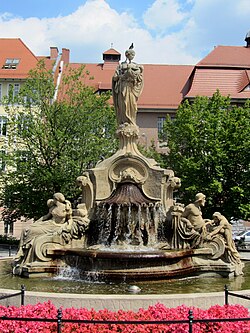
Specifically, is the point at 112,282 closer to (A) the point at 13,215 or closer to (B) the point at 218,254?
(B) the point at 218,254

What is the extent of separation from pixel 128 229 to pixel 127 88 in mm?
4355

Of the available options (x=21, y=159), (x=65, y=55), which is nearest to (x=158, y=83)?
(x=65, y=55)

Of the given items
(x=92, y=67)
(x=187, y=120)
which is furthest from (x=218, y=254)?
(x=92, y=67)

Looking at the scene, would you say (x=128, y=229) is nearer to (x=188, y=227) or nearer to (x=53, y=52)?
(x=188, y=227)

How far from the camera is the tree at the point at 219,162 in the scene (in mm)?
29328

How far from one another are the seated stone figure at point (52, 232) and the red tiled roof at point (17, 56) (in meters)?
36.3

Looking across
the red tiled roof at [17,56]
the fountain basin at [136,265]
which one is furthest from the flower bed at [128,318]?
the red tiled roof at [17,56]

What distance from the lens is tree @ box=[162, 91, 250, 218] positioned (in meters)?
29.3

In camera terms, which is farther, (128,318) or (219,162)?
(219,162)

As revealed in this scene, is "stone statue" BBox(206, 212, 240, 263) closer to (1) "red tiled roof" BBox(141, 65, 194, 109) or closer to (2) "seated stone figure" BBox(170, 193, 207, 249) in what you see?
(2) "seated stone figure" BBox(170, 193, 207, 249)

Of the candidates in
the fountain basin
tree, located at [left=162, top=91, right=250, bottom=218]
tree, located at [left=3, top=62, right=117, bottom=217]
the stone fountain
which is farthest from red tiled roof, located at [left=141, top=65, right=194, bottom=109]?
the fountain basin

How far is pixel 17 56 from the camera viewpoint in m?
50.5

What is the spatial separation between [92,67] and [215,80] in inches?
629

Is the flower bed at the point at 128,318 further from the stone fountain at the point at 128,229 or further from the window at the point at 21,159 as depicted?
the window at the point at 21,159
